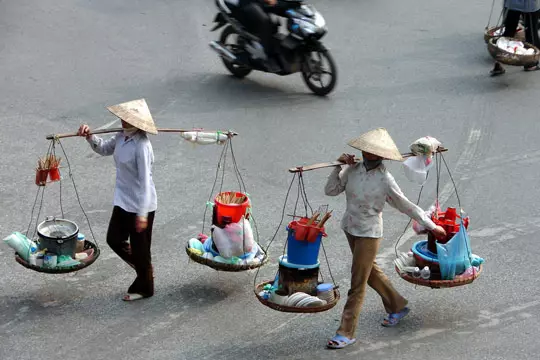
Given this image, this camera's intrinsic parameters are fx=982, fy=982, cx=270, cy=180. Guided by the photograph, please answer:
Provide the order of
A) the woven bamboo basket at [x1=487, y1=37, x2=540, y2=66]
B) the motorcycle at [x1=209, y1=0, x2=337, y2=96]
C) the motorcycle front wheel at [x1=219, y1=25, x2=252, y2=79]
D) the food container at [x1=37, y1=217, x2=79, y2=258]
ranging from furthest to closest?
the motorcycle front wheel at [x1=219, y1=25, x2=252, y2=79]
the woven bamboo basket at [x1=487, y1=37, x2=540, y2=66]
the motorcycle at [x1=209, y1=0, x2=337, y2=96]
the food container at [x1=37, y1=217, x2=79, y2=258]

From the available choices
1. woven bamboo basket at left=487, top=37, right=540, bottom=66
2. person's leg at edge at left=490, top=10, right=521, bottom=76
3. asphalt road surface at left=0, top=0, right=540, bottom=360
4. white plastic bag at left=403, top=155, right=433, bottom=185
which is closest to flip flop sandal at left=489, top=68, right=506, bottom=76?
person's leg at edge at left=490, top=10, right=521, bottom=76

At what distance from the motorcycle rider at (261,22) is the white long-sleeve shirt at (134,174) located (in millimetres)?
5585

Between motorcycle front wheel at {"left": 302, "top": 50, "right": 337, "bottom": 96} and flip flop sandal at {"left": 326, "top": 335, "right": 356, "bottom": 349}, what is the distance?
242 inches

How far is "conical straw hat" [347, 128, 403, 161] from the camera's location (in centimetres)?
709

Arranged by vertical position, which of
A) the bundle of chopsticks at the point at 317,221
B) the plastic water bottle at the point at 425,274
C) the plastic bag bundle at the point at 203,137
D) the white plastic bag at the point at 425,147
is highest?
the white plastic bag at the point at 425,147

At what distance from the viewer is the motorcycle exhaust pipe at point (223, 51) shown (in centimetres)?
1331

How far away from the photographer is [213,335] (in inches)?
291

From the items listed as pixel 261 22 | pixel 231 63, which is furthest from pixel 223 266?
pixel 231 63

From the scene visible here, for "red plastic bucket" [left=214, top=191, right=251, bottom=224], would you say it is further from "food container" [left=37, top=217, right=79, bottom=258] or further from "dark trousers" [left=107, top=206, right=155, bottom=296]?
"food container" [left=37, top=217, right=79, bottom=258]

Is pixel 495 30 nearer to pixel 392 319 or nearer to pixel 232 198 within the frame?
pixel 232 198

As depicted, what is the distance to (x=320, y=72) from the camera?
1298 cm

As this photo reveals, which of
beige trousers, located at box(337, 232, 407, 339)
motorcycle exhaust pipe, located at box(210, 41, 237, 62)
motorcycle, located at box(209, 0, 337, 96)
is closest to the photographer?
beige trousers, located at box(337, 232, 407, 339)

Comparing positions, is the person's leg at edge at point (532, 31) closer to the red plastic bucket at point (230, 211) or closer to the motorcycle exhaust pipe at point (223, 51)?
the motorcycle exhaust pipe at point (223, 51)

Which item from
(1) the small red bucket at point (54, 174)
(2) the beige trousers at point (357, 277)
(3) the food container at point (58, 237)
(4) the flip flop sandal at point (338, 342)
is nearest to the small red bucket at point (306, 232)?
(2) the beige trousers at point (357, 277)
